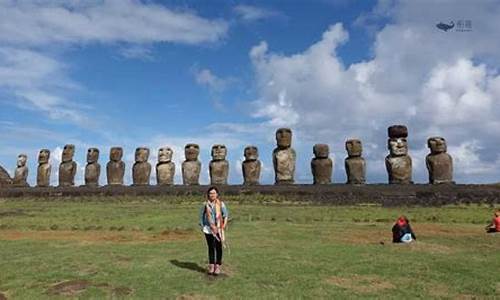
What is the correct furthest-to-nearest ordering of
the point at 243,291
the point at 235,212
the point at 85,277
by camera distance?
the point at 235,212, the point at 85,277, the point at 243,291

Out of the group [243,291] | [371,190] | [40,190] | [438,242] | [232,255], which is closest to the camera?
[243,291]

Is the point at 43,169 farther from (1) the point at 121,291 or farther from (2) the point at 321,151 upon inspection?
(1) the point at 121,291

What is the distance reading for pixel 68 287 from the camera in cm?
1147

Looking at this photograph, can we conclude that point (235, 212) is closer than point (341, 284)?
No

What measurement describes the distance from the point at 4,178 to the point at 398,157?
3271cm

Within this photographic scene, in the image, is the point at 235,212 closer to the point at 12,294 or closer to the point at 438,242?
the point at 438,242

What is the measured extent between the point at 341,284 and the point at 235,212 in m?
15.3

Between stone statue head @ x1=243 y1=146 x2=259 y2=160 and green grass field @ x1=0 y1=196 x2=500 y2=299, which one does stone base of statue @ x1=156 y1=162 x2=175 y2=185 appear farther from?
green grass field @ x1=0 y1=196 x2=500 y2=299

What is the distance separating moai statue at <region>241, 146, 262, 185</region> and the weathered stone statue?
21.4m

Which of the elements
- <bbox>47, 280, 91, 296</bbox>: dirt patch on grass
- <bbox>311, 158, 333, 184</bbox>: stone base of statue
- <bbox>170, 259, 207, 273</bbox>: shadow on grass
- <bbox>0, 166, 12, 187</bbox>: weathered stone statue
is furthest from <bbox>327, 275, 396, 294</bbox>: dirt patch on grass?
<bbox>0, 166, 12, 187</bbox>: weathered stone statue

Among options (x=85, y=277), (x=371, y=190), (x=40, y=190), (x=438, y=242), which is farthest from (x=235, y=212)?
(x=40, y=190)

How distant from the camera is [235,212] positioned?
1049 inches

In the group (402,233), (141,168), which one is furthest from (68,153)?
(402,233)

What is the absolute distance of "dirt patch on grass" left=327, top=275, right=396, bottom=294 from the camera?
11.2 m
